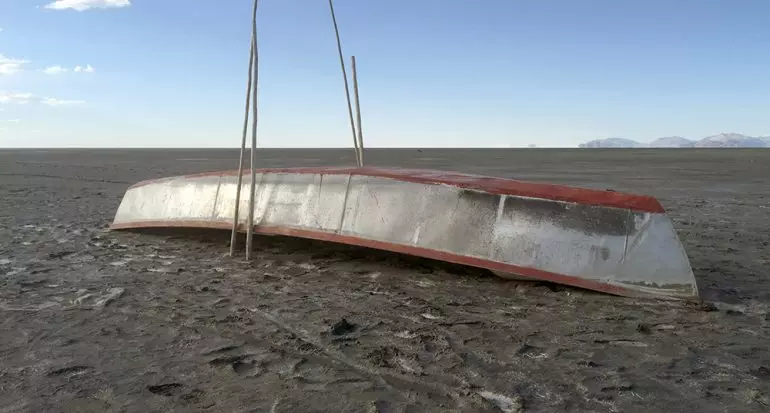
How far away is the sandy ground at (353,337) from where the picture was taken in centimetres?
269

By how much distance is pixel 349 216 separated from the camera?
544 cm

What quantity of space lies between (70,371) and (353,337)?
4.97ft

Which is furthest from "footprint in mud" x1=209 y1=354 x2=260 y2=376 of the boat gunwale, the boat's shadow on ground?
the boat gunwale

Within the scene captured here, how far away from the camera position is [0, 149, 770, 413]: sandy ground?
8.83 ft

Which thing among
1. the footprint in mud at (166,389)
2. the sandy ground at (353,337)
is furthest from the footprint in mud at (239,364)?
the footprint in mud at (166,389)

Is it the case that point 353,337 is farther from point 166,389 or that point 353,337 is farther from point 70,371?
point 70,371

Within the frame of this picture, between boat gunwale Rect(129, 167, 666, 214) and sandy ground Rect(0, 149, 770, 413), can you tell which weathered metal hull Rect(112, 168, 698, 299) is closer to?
boat gunwale Rect(129, 167, 666, 214)

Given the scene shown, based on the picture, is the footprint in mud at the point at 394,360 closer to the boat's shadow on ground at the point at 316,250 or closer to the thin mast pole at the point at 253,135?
the boat's shadow on ground at the point at 316,250

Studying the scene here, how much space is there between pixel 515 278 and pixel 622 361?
163 cm

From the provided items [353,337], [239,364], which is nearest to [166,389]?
[239,364]

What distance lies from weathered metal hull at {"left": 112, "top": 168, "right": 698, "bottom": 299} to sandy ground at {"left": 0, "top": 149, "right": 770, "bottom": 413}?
217mm

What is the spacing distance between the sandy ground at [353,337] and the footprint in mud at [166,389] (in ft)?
0.03

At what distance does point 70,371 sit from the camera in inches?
116

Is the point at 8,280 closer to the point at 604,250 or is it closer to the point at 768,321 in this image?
the point at 604,250
